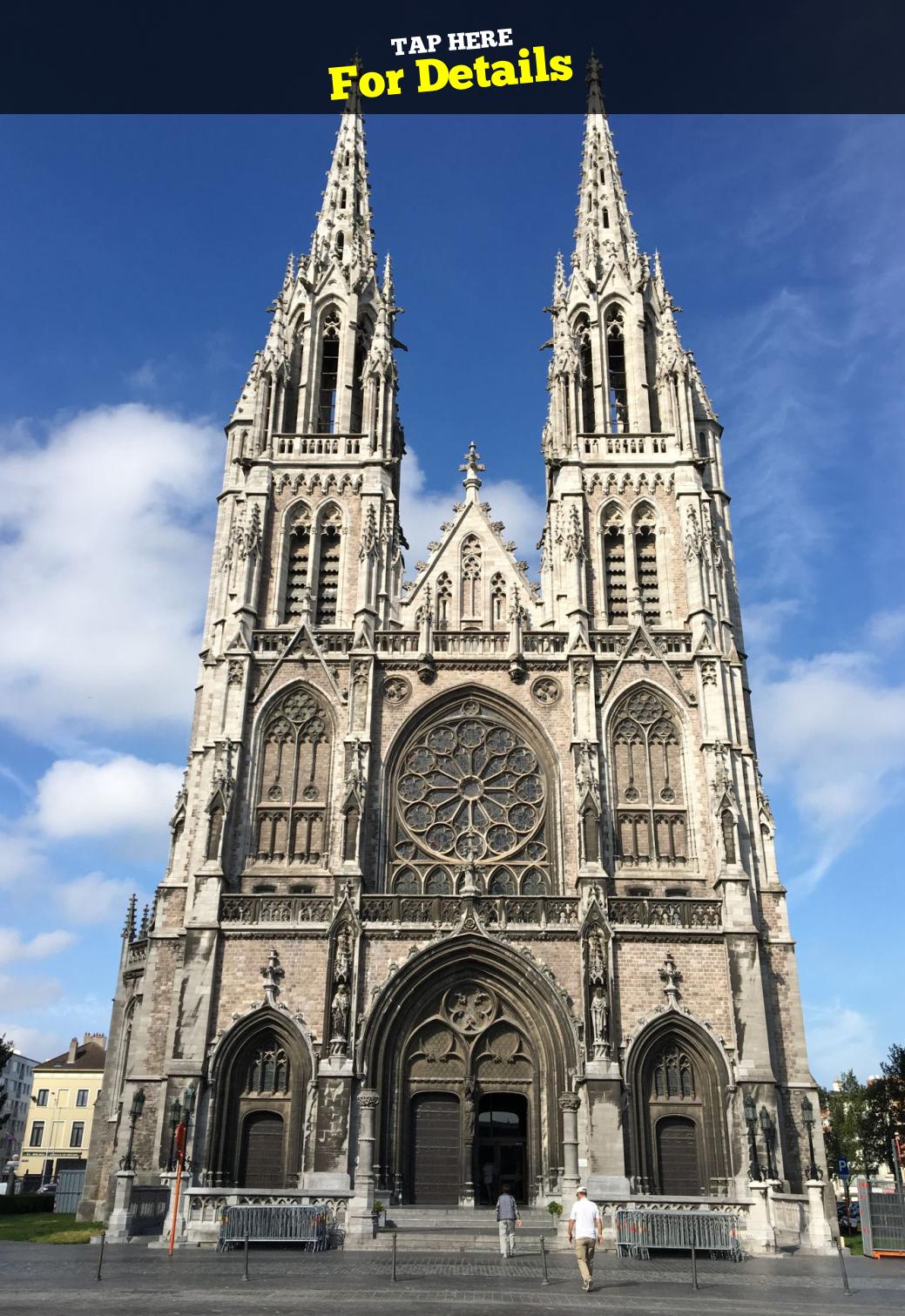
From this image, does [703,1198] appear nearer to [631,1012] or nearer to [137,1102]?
[631,1012]

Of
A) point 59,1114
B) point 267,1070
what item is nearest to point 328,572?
point 267,1070

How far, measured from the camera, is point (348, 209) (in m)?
42.1

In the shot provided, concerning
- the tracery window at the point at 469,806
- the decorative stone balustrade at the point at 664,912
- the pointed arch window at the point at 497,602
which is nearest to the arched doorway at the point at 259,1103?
the tracery window at the point at 469,806

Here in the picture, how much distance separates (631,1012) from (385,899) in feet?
21.4

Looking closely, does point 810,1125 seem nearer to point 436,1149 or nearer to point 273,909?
point 436,1149

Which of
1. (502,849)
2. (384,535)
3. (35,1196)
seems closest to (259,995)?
(502,849)

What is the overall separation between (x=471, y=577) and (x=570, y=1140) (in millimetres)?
15993

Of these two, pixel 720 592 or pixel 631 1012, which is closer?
pixel 631 1012

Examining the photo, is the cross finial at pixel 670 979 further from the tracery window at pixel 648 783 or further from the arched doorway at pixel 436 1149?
the arched doorway at pixel 436 1149

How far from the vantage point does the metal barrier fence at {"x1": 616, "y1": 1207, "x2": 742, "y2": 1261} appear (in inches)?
757

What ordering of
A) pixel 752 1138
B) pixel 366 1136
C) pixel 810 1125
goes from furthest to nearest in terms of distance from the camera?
1. pixel 810 1125
2. pixel 752 1138
3. pixel 366 1136

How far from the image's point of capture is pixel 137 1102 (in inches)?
1049

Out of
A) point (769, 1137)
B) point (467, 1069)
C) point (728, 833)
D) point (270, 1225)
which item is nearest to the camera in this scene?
point (270, 1225)

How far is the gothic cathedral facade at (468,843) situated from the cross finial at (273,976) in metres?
0.07
